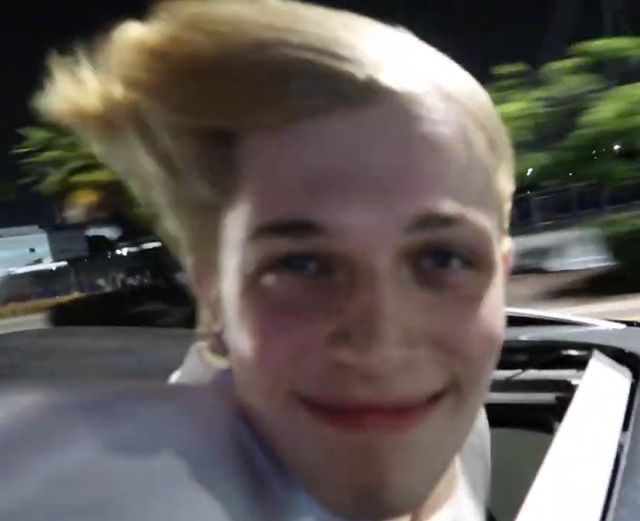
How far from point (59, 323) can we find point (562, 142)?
354cm

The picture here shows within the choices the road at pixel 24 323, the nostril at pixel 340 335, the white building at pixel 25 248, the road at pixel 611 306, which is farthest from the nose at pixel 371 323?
the road at pixel 611 306

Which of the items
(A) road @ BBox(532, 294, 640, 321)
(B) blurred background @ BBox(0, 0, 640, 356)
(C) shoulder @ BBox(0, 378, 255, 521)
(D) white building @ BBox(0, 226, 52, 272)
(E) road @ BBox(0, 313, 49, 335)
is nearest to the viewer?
(C) shoulder @ BBox(0, 378, 255, 521)

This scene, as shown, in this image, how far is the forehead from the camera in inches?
25.0

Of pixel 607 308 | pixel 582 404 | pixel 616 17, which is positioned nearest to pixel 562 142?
pixel 607 308

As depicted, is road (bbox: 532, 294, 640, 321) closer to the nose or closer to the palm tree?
the palm tree

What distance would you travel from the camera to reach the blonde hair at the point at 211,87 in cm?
64

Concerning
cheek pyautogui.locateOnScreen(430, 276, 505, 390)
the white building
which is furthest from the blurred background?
cheek pyautogui.locateOnScreen(430, 276, 505, 390)

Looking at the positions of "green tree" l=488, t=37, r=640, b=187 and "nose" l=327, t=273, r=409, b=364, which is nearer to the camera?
"nose" l=327, t=273, r=409, b=364

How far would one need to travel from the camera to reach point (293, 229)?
0.63m

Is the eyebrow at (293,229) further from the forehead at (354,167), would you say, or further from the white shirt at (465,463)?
the white shirt at (465,463)

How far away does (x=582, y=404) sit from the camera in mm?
1287

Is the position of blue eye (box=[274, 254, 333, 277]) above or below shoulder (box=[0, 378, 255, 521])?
above

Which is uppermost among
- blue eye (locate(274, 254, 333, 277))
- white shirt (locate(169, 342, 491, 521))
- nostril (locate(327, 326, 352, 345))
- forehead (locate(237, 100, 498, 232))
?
forehead (locate(237, 100, 498, 232))

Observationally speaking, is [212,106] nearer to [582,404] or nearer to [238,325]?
[238,325]
